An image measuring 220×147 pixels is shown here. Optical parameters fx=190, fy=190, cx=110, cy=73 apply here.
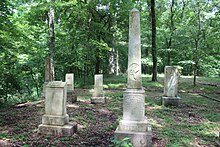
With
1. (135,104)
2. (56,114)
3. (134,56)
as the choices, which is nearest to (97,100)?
(56,114)

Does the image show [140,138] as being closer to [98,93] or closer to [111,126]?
[111,126]

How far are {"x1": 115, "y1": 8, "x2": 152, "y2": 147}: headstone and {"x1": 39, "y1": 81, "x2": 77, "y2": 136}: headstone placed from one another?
4.95ft

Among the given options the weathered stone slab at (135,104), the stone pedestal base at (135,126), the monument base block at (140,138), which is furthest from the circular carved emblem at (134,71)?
the monument base block at (140,138)

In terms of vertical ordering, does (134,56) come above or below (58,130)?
above

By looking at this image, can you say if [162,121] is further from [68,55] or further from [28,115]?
[68,55]

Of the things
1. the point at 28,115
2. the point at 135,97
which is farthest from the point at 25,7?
the point at 135,97

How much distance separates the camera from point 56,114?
5320 mm

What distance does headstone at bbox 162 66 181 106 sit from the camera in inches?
365

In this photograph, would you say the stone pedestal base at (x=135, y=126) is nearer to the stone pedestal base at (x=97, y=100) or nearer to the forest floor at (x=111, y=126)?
the forest floor at (x=111, y=126)

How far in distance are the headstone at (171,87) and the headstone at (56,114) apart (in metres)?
5.45

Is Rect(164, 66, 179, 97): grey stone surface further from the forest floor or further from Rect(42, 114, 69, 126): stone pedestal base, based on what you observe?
Rect(42, 114, 69, 126): stone pedestal base

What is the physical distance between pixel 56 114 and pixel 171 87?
610 cm

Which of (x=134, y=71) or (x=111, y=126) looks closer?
(x=134, y=71)

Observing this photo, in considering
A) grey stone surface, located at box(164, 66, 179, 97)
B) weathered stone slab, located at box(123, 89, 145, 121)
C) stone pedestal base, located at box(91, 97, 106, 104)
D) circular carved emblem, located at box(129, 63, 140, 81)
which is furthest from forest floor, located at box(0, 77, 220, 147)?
circular carved emblem, located at box(129, 63, 140, 81)
